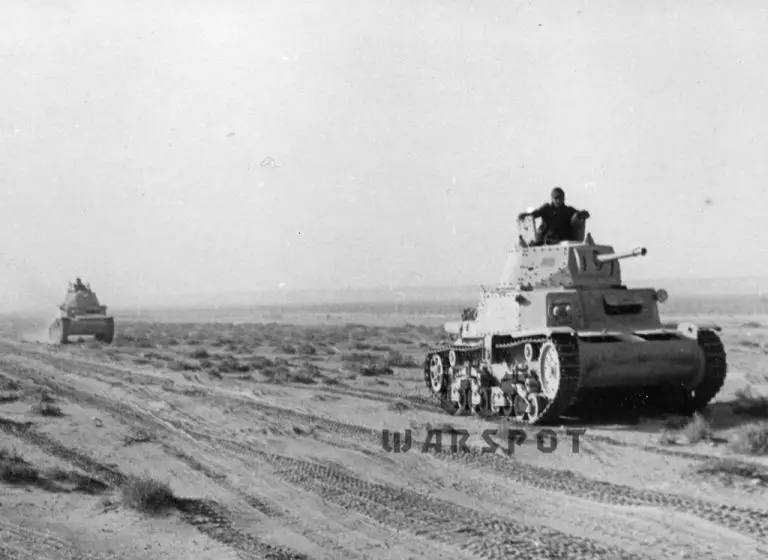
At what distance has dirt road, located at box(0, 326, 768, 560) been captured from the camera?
7.14 m

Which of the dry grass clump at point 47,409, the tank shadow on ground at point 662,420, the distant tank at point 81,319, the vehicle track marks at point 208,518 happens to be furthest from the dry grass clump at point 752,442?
the distant tank at point 81,319

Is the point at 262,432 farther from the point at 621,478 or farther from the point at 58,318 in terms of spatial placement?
the point at 58,318

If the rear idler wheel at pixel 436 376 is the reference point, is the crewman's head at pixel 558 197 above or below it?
above

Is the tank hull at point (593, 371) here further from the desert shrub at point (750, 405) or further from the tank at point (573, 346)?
the desert shrub at point (750, 405)

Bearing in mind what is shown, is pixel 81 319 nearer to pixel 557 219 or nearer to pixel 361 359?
pixel 361 359

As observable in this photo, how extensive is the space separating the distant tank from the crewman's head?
25.9 m

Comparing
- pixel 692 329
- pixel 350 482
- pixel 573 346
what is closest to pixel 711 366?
pixel 692 329

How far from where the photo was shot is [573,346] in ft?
40.8

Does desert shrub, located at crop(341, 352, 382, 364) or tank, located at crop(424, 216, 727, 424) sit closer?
tank, located at crop(424, 216, 727, 424)

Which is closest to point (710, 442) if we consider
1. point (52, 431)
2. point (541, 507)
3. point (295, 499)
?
point (541, 507)

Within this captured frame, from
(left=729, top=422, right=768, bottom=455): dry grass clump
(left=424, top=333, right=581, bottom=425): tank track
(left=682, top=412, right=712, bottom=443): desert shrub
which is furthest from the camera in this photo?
(left=424, top=333, right=581, bottom=425): tank track

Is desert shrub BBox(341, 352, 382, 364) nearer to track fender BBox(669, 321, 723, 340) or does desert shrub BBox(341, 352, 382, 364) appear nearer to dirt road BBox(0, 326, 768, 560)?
dirt road BBox(0, 326, 768, 560)

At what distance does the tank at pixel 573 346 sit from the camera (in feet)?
41.9

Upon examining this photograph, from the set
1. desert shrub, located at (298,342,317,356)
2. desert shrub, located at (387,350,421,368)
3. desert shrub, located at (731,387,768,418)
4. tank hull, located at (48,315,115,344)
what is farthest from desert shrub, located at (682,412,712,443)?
tank hull, located at (48,315,115,344)
